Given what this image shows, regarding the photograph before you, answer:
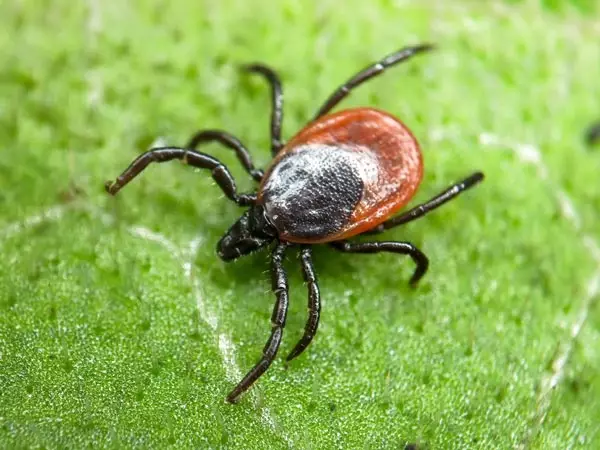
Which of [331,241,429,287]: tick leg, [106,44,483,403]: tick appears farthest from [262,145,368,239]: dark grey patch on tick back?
[331,241,429,287]: tick leg

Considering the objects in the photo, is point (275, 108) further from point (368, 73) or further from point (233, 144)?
point (368, 73)

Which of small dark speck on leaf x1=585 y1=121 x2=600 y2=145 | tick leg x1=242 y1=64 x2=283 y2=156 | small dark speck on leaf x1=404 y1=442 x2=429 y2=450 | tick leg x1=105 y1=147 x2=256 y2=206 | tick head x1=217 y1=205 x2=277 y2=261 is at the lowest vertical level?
small dark speck on leaf x1=404 y1=442 x2=429 y2=450

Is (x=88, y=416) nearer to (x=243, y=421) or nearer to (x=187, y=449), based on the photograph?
(x=187, y=449)

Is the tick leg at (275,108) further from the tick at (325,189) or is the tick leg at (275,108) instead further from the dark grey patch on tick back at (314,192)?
the dark grey patch on tick back at (314,192)

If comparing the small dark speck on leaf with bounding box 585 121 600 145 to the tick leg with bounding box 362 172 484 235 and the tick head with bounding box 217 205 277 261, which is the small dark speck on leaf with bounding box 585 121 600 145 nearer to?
the tick leg with bounding box 362 172 484 235

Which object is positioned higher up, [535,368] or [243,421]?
[535,368]

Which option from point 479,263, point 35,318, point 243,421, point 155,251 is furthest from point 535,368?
point 35,318
